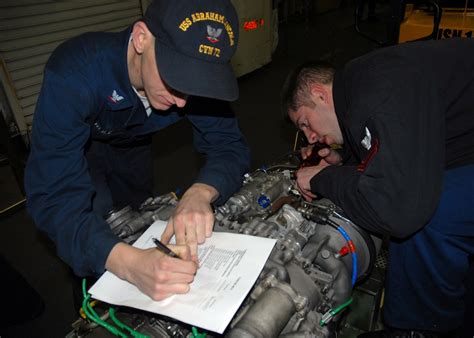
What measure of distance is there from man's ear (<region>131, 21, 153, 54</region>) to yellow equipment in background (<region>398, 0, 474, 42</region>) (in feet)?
8.80

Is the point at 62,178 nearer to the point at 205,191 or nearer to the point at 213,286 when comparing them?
the point at 205,191

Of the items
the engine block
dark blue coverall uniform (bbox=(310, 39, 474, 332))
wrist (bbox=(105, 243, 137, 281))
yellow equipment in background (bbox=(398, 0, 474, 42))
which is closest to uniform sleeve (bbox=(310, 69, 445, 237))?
dark blue coverall uniform (bbox=(310, 39, 474, 332))

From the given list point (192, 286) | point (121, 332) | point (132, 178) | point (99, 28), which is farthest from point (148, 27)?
point (99, 28)

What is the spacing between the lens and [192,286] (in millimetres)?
1189

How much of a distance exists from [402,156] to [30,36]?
446 cm

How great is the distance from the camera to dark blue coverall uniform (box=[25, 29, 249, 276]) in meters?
1.33

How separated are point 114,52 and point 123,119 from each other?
0.34m

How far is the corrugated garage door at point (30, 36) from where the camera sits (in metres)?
4.06

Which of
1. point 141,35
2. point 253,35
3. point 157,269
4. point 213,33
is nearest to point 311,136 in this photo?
point 213,33

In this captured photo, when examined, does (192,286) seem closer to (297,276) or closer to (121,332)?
(121,332)

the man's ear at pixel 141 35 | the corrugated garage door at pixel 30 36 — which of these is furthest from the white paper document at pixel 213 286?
the corrugated garage door at pixel 30 36

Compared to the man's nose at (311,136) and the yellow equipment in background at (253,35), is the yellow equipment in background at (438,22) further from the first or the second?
the yellow equipment in background at (253,35)

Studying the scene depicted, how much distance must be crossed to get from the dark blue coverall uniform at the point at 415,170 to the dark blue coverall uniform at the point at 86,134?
0.54 metres

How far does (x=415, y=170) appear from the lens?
→ 1.40m
